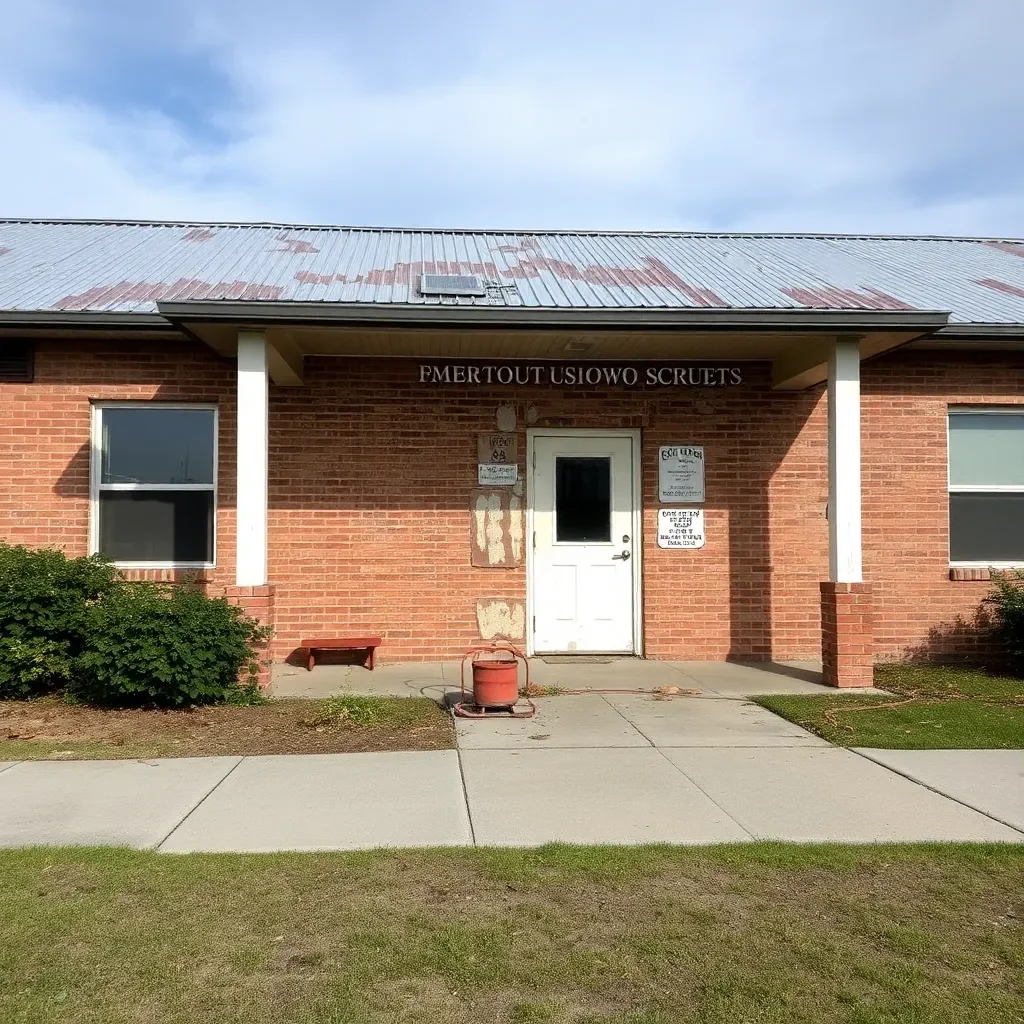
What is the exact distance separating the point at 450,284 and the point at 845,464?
4.09 metres

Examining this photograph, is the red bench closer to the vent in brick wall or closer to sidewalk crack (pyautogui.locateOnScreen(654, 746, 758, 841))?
sidewalk crack (pyautogui.locateOnScreen(654, 746, 758, 841))

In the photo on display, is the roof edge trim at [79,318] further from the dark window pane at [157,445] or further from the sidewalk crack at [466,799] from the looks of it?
the sidewalk crack at [466,799]

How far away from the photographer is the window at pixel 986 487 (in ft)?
31.1

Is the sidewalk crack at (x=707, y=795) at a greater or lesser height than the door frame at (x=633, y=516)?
lesser

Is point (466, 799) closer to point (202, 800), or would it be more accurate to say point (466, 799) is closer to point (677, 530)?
point (202, 800)

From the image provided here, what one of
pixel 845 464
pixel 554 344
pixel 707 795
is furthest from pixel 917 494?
pixel 707 795

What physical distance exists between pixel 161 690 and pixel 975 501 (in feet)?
27.1

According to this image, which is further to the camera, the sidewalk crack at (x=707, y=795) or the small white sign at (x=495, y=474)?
the small white sign at (x=495, y=474)

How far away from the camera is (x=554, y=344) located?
28.2ft

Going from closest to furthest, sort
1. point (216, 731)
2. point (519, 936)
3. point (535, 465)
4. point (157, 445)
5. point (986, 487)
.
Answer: point (519, 936)
point (216, 731)
point (157, 445)
point (535, 465)
point (986, 487)

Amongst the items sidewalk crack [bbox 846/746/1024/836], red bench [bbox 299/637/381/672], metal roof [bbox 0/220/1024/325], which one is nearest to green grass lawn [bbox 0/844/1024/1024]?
sidewalk crack [bbox 846/746/1024/836]

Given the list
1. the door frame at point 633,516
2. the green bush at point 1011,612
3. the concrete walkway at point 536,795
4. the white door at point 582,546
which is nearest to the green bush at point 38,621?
the concrete walkway at point 536,795

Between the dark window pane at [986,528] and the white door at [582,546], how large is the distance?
347 centimetres

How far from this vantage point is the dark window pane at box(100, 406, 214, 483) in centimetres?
888
